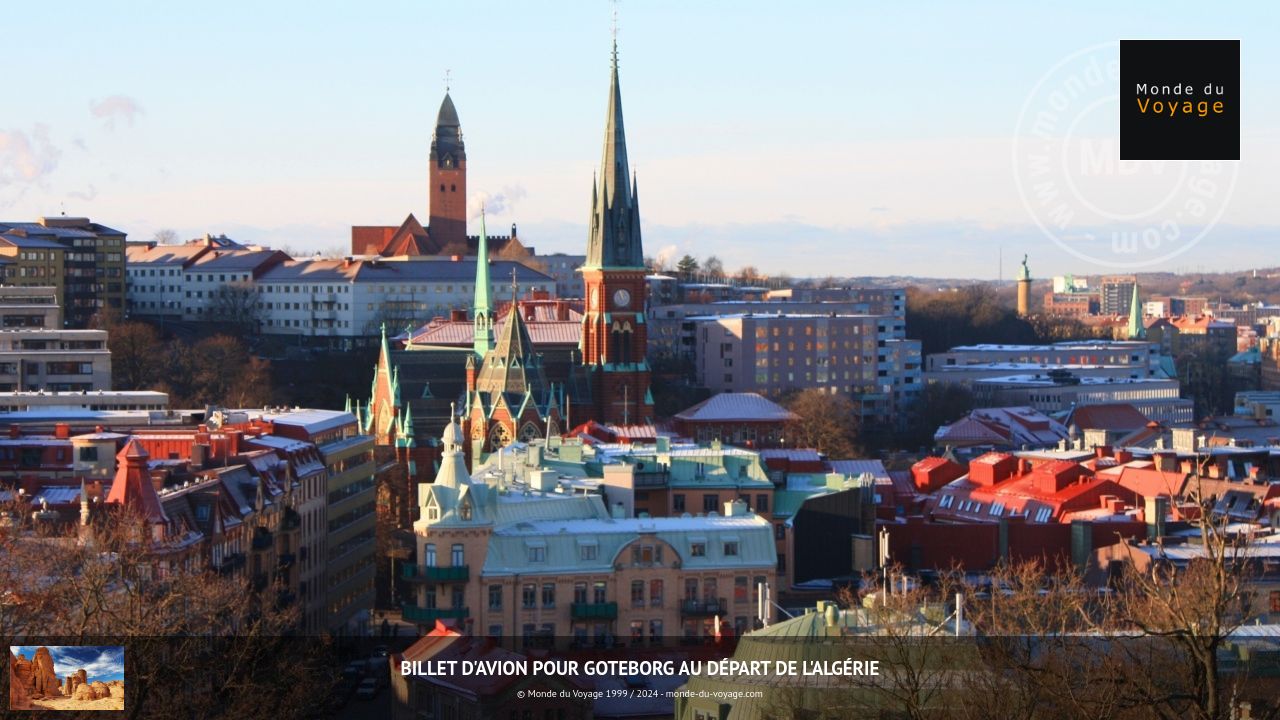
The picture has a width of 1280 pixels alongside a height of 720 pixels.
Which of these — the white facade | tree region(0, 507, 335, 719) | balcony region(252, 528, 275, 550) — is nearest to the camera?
tree region(0, 507, 335, 719)

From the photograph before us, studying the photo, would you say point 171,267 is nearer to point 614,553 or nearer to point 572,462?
point 572,462

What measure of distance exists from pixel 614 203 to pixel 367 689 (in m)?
68.3

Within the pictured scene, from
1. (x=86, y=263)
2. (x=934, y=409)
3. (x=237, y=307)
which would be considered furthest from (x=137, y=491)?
(x=237, y=307)

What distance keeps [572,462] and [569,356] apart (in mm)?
56690

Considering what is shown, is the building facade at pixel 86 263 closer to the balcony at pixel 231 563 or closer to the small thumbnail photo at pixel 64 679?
the balcony at pixel 231 563

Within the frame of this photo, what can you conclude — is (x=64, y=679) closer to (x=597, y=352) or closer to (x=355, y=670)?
(x=355, y=670)

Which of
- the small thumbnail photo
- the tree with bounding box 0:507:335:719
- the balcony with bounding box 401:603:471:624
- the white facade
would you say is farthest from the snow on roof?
the small thumbnail photo

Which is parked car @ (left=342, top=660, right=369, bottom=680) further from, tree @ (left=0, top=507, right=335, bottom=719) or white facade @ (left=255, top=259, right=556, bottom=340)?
white facade @ (left=255, top=259, right=556, bottom=340)

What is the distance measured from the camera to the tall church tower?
136 m

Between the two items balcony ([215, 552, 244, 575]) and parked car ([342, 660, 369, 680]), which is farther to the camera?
parked car ([342, 660, 369, 680])

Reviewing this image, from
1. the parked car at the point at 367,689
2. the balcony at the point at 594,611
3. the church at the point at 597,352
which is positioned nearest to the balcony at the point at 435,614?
the balcony at the point at 594,611

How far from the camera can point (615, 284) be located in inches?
5394

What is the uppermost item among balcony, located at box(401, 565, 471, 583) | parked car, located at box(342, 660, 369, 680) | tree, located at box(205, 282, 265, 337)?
tree, located at box(205, 282, 265, 337)

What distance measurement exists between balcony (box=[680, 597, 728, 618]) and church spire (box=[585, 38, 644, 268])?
7123 cm
